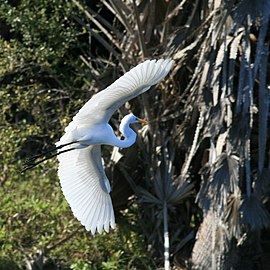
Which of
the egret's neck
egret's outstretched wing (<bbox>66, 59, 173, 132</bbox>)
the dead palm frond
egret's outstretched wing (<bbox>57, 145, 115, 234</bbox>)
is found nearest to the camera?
egret's outstretched wing (<bbox>66, 59, 173, 132</bbox>)

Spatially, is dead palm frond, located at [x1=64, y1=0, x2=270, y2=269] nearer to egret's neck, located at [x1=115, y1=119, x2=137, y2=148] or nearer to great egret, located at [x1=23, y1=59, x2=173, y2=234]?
great egret, located at [x1=23, y1=59, x2=173, y2=234]

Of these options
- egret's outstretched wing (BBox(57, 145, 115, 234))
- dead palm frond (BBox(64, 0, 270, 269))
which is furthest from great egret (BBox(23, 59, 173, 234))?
dead palm frond (BBox(64, 0, 270, 269))

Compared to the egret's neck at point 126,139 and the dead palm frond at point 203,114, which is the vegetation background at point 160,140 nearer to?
the dead palm frond at point 203,114

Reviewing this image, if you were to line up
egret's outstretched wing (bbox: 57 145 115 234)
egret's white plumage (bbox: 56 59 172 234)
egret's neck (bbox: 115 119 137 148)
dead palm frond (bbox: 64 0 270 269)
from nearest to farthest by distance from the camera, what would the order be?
egret's white plumage (bbox: 56 59 172 234) → egret's neck (bbox: 115 119 137 148) → egret's outstretched wing (bbox: 57 145 115 234) → dead palm frond (bbox: 64 0 270 269)

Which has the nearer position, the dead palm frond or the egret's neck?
the egret's neck

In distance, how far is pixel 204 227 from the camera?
962cm

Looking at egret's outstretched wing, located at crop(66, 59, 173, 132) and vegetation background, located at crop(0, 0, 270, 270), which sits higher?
egret's outstretched wing, located at crop(66, 59, 173, 132)

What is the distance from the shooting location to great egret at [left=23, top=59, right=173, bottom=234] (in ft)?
22.7

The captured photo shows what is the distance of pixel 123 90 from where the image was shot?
7023 mm

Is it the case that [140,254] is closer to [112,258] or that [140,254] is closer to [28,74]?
[112,258]

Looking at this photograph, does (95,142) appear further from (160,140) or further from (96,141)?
(160,140)

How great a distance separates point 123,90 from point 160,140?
312 cm

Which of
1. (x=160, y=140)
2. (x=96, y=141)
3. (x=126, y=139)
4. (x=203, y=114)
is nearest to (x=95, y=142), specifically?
(x=96, y=141)

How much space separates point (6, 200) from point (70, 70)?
6.61 feet
